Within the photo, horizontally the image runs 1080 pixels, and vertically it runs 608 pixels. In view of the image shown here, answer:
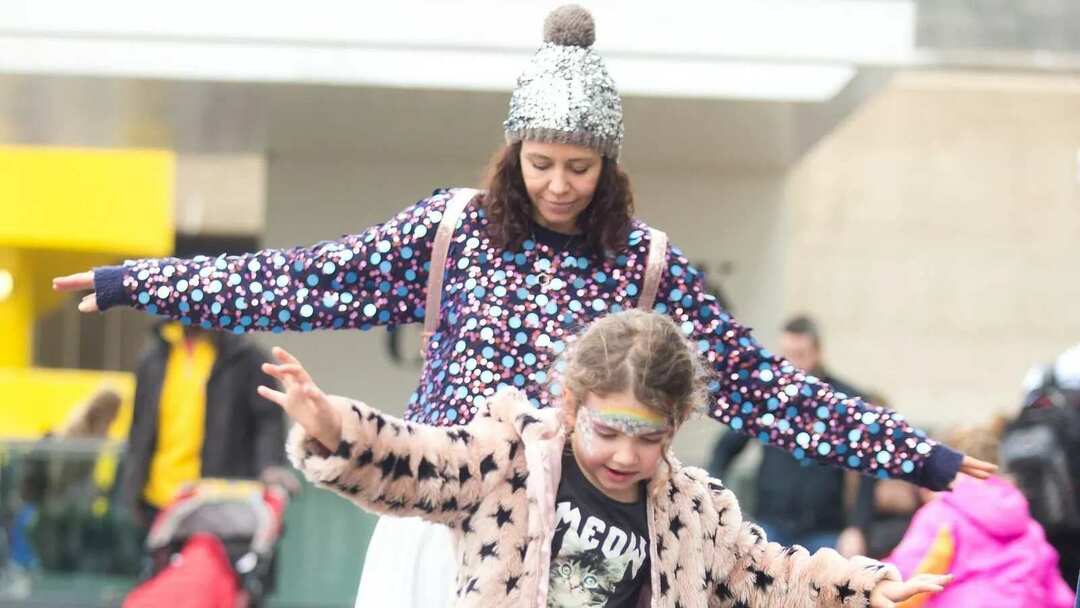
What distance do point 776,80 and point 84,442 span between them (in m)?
4.89

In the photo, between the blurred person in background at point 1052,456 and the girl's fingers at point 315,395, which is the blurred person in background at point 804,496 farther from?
the girl's fingers at point 315,395

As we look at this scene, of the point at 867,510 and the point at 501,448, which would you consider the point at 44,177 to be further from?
the point at 501,448

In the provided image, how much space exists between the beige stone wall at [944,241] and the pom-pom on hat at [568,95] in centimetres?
2063

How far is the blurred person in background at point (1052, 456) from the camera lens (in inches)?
295

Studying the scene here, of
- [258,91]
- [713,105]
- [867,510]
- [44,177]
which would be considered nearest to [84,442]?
[258,91]

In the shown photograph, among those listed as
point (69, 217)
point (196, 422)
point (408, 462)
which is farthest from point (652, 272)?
point (69, 217)

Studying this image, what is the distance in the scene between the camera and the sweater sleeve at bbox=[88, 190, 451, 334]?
4543 millimetres

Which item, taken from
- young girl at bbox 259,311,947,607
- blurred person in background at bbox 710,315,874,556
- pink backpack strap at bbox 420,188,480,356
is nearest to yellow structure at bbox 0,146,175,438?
blurred person in background at bbox 710,315,874,556

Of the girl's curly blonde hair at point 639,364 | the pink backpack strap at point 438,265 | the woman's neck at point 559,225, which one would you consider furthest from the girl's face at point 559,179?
the girl's curly blonde hair at point 639,364

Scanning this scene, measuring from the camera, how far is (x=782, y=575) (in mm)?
4223

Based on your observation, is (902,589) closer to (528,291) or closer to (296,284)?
(528,291)

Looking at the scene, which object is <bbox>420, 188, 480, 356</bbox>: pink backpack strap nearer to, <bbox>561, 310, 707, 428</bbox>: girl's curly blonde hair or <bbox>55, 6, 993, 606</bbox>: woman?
<bbox>55, 6, 993, 606</bbox>: woman

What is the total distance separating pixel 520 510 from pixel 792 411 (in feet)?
3.13

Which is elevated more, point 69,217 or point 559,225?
point 559,225
